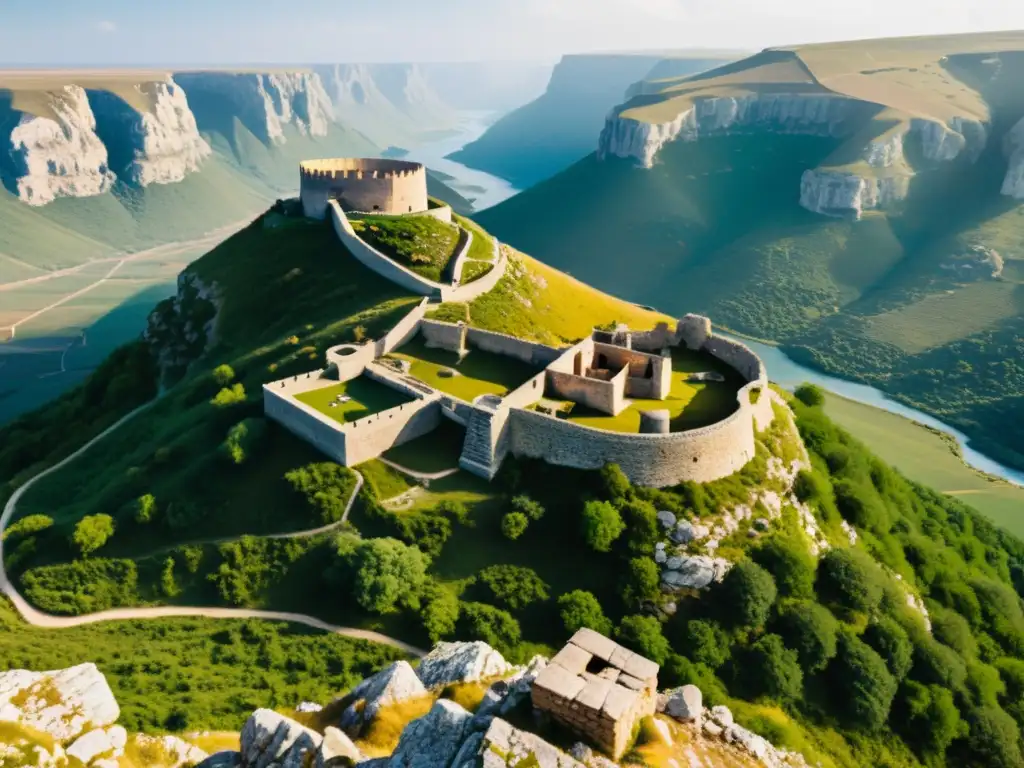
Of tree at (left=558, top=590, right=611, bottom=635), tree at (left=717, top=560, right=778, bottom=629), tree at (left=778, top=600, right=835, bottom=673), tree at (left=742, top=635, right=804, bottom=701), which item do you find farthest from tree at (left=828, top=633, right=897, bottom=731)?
tree at (left=558, top=590, right=611, bottom=635)

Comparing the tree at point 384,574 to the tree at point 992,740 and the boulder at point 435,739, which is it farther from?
the tree at point 992,740

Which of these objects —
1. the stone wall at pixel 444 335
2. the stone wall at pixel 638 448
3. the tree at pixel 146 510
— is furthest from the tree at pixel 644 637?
the tree at pixel 146 510

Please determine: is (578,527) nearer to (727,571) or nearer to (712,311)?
(727,571)

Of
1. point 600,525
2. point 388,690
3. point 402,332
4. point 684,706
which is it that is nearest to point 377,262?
point 402,332

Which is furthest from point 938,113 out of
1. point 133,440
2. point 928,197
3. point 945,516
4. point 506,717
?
point 506,717

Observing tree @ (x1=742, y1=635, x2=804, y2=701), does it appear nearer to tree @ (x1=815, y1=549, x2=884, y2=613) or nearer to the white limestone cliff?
tree @ (x1=815, y1=549, x2=884, y2=613)
